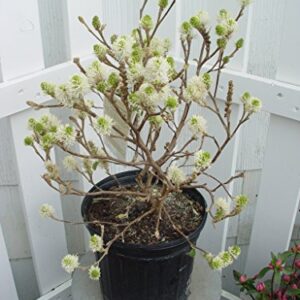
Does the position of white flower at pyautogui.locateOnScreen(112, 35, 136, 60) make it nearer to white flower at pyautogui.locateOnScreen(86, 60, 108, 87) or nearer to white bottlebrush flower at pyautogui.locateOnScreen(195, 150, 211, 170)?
white flower at pyautogui.locateOnScreen(86, 60, 108, 87)

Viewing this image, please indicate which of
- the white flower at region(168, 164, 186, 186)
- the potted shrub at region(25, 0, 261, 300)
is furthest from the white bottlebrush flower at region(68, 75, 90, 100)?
the white flower at region(168, 164, 186, 186)

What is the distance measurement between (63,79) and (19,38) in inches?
5.3

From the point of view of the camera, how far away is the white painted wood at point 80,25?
971 millimetres

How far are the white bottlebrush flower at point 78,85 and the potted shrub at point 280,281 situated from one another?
1.99ft

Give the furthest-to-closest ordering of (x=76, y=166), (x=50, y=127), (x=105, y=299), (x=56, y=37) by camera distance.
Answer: (x=56, y=37) → (x=105, y=299) → (x=76, y=166) → (x=50, y=127)

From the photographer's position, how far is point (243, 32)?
0.94 m

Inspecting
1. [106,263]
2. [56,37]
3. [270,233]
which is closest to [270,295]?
[270,233]

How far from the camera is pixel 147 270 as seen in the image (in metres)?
0.85

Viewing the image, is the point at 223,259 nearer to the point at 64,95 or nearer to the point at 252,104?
the point at 252,104

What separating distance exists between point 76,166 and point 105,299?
0.32m

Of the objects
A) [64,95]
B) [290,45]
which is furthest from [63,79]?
[290,45]

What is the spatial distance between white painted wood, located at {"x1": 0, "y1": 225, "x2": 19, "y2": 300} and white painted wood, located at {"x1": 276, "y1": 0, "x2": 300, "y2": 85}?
0.75 meters

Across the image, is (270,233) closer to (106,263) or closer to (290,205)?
(290,205)

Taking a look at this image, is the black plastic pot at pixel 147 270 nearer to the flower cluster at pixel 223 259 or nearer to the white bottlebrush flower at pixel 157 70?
the flower cluster at pixel 223 259
